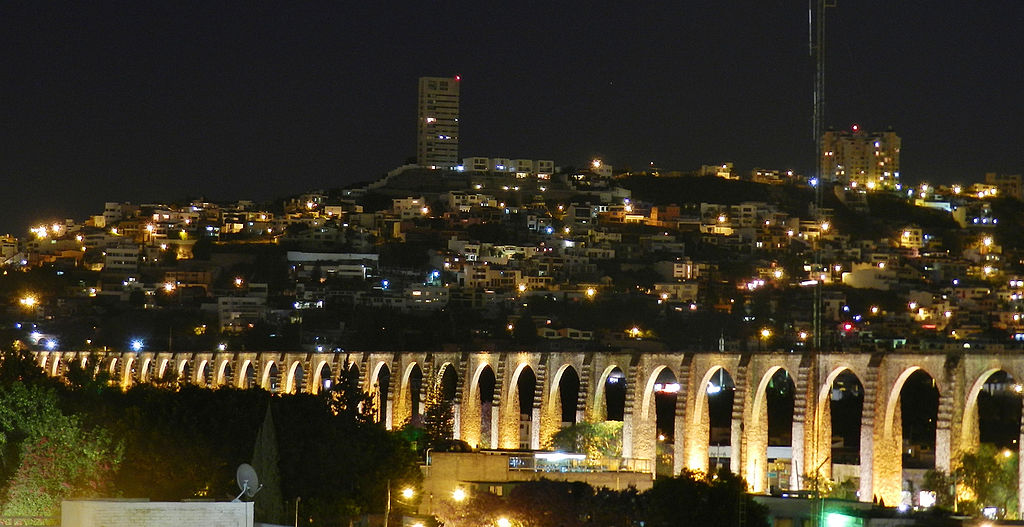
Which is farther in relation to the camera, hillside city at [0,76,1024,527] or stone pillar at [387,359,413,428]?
stone pillar at [387,359,413,428]

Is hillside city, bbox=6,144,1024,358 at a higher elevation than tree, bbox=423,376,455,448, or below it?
higher

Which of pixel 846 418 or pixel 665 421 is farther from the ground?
pixel 846 418

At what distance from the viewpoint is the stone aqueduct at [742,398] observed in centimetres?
4372

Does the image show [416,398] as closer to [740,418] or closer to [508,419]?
[508,419]

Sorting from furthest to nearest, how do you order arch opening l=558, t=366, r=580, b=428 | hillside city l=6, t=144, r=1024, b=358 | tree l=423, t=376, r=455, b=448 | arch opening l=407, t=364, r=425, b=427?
hillside city l=6, t=144, r=1024, b=358
arch opening l=558, t=366, r=580, b=428
arch opening l=407, t=364, r=425, b=427
tree l=423, t=376, r=455, b=448

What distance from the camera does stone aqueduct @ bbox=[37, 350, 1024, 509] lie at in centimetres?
4372

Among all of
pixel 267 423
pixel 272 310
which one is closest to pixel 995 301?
pixel 272 310

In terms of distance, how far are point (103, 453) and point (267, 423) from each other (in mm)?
4645

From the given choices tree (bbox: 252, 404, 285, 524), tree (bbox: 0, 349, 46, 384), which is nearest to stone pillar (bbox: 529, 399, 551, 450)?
tree (bbox: 0, 349, 46, 384)

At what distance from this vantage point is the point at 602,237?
16688cm

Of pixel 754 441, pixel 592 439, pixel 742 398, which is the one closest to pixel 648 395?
pixel 592 439

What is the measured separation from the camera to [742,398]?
50.8 meters

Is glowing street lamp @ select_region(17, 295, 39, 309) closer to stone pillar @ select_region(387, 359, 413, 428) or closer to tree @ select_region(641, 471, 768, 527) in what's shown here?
stone pillar @ select_region(387, 359, 413, 428)

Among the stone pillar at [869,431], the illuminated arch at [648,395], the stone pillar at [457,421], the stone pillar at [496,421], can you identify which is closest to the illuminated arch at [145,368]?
the stone pillar at [457,421]
